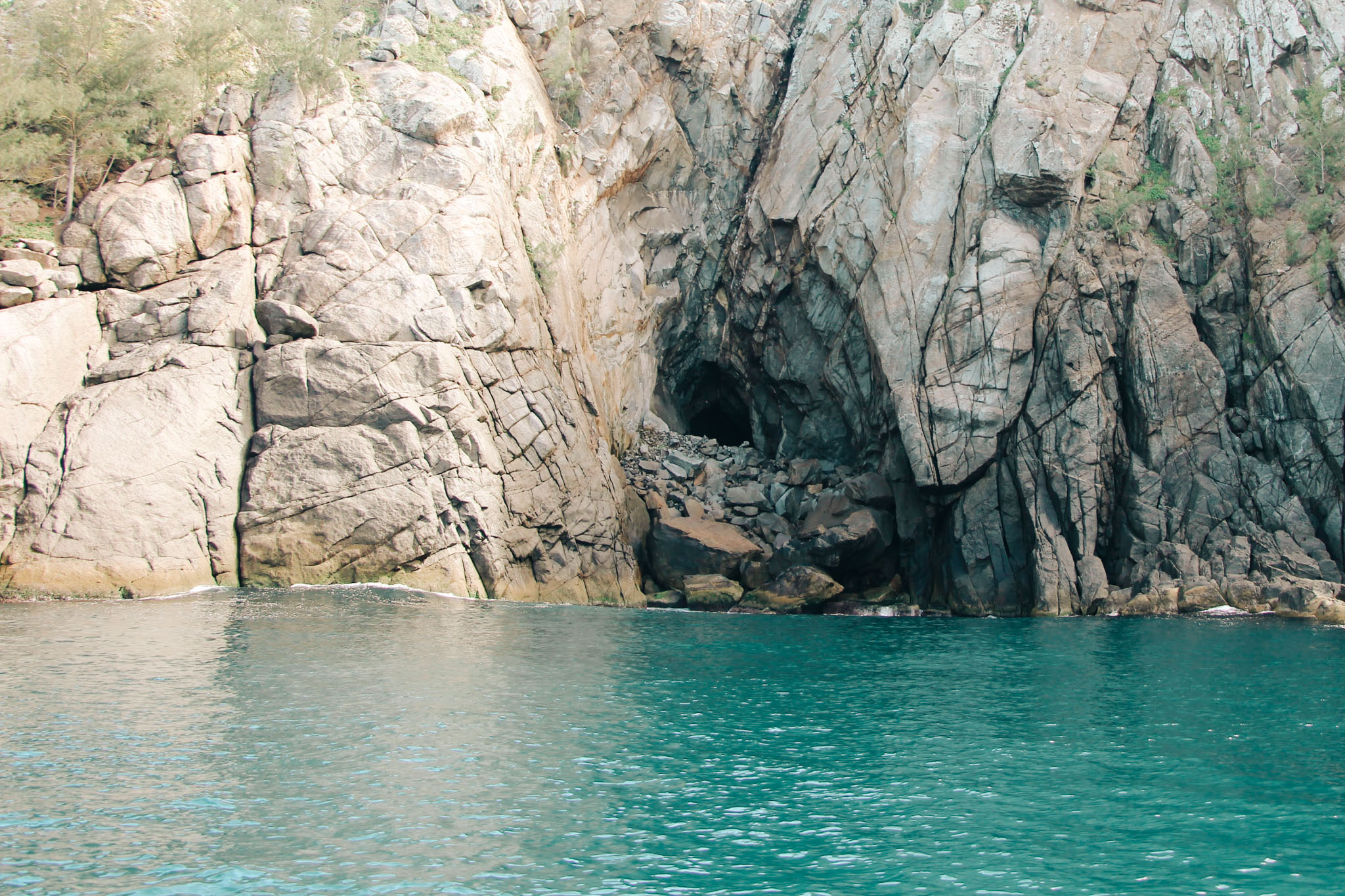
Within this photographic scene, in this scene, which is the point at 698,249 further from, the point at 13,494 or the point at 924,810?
the point at 924,810

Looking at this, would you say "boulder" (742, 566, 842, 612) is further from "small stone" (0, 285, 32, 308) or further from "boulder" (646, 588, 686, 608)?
"small stone" (0, 285, 32, 308)

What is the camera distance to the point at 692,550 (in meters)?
37.3

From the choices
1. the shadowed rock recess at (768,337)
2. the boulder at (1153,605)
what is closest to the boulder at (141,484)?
the shadowed rock recess at (768,337)

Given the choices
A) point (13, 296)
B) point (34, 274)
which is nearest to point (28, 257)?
point (34, 274)

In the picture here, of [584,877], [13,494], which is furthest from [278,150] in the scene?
[584,877]

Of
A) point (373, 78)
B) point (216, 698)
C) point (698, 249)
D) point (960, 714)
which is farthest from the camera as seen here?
point (698, 249)

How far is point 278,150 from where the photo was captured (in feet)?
112

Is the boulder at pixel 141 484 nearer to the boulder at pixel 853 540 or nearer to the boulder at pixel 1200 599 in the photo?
the boulder at pixel 853 540

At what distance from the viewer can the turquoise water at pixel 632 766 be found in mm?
9070

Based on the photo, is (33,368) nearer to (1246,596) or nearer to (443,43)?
(443,43)

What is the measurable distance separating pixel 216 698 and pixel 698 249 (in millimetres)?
40282

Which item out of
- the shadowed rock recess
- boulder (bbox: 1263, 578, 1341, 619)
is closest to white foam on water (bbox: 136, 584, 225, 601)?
the shadowed rock recess

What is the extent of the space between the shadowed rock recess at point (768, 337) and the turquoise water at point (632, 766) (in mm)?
8030

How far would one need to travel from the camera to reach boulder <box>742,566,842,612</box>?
35031mm
